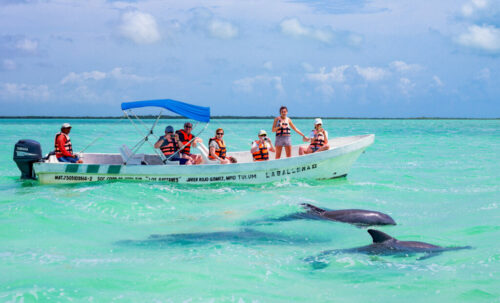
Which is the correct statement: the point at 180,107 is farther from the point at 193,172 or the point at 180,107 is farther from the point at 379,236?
the point at 379,236

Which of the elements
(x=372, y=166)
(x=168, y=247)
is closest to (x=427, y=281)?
(x=168, y=247)

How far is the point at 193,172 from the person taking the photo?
43.3 ft

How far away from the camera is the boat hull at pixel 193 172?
520 inches

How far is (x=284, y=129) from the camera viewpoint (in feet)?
46.4

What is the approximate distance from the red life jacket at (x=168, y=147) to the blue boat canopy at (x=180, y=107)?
0.86 metres

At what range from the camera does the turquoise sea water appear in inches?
227

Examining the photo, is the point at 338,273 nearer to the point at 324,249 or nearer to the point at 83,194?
the point at 324,249

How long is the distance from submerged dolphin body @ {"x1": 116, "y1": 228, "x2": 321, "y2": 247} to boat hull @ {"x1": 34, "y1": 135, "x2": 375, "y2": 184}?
4956mm

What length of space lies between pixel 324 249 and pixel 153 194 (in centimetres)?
599

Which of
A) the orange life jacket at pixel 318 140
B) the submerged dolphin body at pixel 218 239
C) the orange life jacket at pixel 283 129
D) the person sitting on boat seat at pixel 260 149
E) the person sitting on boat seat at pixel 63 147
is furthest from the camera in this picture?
the orange life jacket at pixel 318 140

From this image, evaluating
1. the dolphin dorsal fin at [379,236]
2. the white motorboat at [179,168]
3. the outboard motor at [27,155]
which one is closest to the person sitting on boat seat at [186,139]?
the white motorboat at [179,168]

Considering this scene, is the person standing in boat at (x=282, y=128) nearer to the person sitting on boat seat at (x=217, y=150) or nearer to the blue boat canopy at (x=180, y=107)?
the person sitting on boat seat at (x=217, y=150)

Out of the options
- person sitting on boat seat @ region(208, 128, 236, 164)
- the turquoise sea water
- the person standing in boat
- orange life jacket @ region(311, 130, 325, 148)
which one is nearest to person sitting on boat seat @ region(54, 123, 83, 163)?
the turquoise sea water

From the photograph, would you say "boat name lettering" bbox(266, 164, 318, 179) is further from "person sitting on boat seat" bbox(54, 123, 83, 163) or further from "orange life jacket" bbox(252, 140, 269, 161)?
"person sitting on boat seat" bbox(54, 123, 83, 163)
